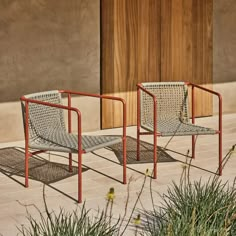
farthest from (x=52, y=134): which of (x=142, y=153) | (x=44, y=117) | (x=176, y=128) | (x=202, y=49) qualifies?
(x=202, y=49)

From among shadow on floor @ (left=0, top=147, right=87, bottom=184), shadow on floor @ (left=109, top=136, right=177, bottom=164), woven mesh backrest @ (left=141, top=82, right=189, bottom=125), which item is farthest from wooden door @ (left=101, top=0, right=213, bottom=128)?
shadow on floor @ (left=0, top=147, right=87, bottom=184)

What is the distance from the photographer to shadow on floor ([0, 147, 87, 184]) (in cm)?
616

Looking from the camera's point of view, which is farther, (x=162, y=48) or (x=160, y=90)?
(x=162, y=48)

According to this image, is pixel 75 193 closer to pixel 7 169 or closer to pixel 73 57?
pixel 7 169

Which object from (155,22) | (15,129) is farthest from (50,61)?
(155,22)

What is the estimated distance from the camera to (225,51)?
9.55m

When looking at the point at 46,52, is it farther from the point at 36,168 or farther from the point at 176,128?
the point at 176,128

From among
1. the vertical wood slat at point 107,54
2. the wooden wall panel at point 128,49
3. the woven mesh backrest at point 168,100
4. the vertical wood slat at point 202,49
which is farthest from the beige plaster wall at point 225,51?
the woven mesh backrest at point 168,100

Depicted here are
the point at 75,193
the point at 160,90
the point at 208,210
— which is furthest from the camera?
the point at 160,90

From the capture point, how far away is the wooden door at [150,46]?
8383mm

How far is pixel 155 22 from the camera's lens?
Answer: 28.5 feet

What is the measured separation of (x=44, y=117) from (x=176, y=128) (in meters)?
1.14

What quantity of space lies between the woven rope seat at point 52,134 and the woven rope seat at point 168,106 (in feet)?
2.40

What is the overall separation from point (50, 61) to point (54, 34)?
11.7 inches
